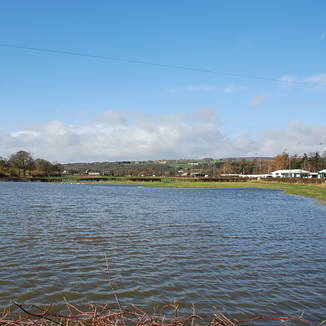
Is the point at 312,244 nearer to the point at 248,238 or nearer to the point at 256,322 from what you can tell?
the point at 248,238

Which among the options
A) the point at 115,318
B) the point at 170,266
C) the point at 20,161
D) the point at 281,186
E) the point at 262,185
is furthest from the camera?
the point at 20,161

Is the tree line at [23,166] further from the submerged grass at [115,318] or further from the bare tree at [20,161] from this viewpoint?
the submerged grass at [115,318]

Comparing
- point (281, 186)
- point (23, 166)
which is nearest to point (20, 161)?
point (23, 166)

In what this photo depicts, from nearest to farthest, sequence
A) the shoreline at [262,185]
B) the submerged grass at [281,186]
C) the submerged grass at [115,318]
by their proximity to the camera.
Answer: the submerged grass at [115,318], the submerged grass at [281,186], the shoreline at [262,185]

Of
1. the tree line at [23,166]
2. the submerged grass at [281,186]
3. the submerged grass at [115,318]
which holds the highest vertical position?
the tree line at [23,166]

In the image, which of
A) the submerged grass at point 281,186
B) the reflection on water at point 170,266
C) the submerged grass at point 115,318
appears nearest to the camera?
the submerged grass at point 115,318

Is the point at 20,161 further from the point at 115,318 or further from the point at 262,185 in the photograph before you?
the point at 115,318

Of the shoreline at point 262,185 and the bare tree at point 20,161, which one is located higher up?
the bare tree at point 20,161

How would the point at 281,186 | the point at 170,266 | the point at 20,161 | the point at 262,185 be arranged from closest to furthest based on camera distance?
the point at 170,266 < the point at 281,186 < the point at 262,185 < the point at 20,161

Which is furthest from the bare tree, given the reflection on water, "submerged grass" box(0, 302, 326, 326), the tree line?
"submerged grass" box(0, 302, 326, 326)

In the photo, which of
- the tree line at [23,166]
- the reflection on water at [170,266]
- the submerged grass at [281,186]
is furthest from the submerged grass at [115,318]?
the tree line at [23,166]

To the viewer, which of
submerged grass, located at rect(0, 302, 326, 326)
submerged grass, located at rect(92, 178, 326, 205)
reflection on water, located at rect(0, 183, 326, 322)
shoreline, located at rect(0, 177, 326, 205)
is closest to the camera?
submerged grass, located at rect(0, 302, 326, 326)

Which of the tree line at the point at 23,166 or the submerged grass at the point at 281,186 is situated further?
the tree line at the point at 23,166

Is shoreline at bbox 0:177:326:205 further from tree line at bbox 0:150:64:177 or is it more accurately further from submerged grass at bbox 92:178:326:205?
tree line at bbox 0:150:64:177
